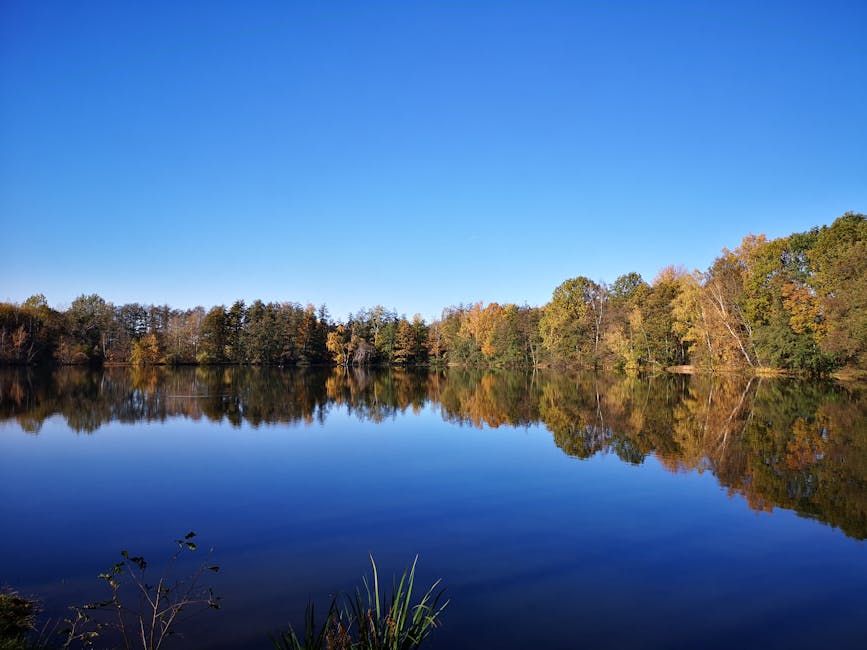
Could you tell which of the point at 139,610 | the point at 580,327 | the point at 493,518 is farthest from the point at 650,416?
the point at 580,327

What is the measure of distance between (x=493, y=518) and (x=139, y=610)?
5.20 m

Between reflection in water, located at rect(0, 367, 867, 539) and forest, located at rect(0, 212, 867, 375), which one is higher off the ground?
forest, located at rect(0, 212, 867, 375)

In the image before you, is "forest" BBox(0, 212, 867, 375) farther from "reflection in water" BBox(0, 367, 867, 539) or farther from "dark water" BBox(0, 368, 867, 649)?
"dark water" BBox(0, 368, 867, 649)

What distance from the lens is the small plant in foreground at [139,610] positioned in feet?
16.2

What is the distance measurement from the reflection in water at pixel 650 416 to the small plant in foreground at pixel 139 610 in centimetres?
914

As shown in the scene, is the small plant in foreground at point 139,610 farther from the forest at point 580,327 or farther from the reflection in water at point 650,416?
the forest at point 580,327

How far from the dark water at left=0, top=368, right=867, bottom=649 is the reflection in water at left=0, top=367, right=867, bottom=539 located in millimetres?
136

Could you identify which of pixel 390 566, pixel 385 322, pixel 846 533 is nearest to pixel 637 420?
pixel 846 533

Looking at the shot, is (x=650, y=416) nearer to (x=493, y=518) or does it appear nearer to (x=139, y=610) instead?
(x=493, y=518)

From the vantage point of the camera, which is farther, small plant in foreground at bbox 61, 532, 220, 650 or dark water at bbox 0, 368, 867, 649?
dark water at bbox 0, 368, 867, 649

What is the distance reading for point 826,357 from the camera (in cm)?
3884

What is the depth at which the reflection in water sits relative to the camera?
37.0 ft

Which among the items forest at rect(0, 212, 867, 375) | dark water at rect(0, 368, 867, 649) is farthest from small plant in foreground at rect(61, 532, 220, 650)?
forest at rect(0, 212, 867, 375)

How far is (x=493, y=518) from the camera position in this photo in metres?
8.86
